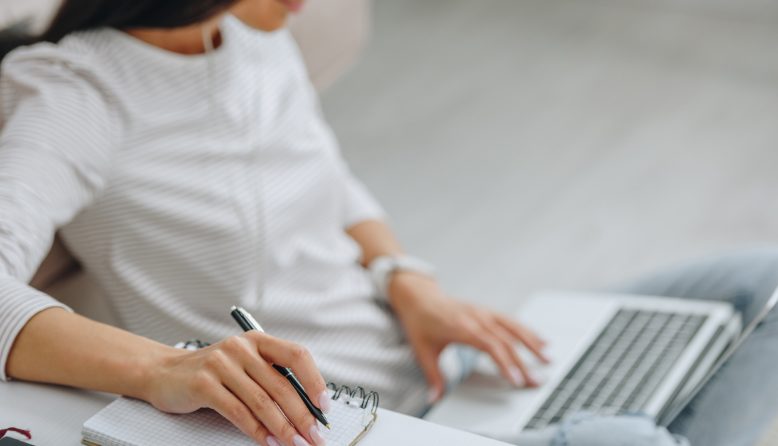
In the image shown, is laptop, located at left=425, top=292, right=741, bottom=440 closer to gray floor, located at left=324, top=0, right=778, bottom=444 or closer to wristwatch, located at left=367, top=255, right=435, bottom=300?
wristwatch, located at left=367, top=255, right=435, bottom=300

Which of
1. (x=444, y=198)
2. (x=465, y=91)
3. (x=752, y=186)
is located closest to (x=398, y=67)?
(x=465, y=91)

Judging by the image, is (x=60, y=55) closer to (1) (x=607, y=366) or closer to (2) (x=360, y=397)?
(2) (x=360, y=397)

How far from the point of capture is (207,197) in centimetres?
118

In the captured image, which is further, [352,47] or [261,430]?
[352,47]

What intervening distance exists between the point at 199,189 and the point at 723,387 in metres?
0.61

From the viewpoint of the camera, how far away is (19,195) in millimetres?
936

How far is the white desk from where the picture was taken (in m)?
0.72

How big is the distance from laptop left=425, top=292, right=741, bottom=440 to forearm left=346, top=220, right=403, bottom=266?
0.68 feet

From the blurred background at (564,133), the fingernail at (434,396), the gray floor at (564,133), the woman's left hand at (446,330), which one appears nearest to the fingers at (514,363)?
the woman's left hand at (446,330)

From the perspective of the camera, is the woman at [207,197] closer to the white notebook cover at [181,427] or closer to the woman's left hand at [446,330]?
the woman's left hand at [446,330]

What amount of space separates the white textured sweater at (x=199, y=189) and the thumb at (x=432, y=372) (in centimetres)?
3

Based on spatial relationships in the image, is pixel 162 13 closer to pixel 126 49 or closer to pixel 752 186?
pixel 126 49

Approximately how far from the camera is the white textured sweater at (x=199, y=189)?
1061 millimetres

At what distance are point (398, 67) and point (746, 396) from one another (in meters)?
2.12
